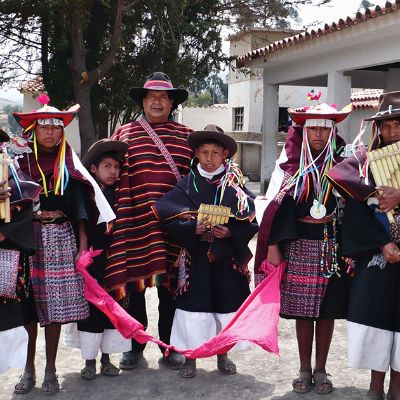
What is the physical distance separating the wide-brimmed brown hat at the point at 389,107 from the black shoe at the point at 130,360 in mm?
2594

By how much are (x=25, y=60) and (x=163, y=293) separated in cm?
1256

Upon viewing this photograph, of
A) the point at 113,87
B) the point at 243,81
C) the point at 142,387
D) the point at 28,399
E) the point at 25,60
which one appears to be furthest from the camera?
the point at 243,81

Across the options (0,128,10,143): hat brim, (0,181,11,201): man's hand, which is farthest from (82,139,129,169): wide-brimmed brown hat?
(0,181,11,201): man's hand

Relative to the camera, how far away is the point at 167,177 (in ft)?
15.0

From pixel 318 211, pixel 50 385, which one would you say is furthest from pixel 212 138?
pixel 50 385

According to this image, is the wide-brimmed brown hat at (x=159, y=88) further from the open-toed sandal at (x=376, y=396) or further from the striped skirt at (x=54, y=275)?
the open-toed sandal at (x=376, y=396)

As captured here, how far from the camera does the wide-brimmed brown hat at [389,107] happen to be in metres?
3.61

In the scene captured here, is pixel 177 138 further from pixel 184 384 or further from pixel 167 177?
pixel 184 384

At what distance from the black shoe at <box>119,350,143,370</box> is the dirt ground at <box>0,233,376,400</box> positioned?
57 mm

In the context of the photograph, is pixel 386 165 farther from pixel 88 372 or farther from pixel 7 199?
pixel 88 372

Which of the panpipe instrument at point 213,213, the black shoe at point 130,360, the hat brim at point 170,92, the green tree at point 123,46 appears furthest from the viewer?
the green tree at point 123,46

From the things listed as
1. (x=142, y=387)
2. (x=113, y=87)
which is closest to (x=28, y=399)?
(x=142, y=387)

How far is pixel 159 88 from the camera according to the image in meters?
4.59

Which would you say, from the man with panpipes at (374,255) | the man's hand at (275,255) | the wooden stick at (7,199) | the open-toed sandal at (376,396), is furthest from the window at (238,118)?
the wooden stick at (7,199)
